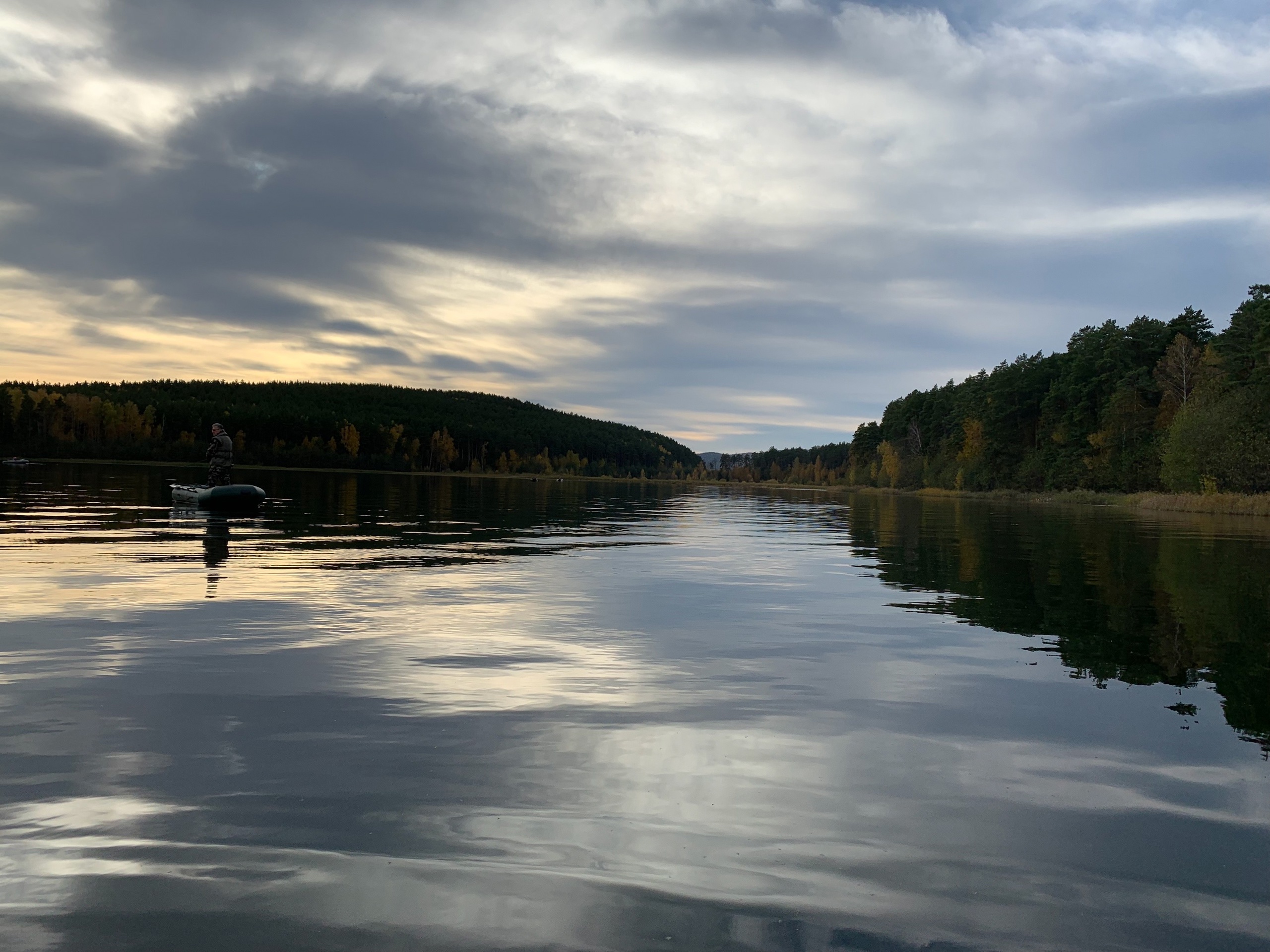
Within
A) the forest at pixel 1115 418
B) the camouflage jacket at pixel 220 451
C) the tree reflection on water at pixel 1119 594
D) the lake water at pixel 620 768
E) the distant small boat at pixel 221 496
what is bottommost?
the lake water at pixel 620 768

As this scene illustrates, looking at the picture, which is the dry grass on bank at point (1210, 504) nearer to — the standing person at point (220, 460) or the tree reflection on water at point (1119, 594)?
the tree reflection on water at point (1119, 594)

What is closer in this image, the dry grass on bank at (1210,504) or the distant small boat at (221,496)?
the distant small boat at (221,496)

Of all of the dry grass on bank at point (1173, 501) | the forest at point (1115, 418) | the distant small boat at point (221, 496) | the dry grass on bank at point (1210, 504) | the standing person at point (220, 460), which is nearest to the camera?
the standing person at point (220, 460)

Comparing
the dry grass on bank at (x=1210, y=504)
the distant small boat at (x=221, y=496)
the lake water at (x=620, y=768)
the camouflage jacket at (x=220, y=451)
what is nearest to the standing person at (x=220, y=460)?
the camouflage jacket at (x=220, y=451)

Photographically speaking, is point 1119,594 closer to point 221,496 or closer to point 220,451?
point 220,451

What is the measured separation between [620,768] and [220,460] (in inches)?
1388

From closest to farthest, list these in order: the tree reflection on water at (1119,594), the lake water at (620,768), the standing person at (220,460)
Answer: the lake water at (620,768) → the tree reflection on water at (1119,594) → the standing person at (220,460)

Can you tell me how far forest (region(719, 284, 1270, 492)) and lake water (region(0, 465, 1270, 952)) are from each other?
71.8 metres

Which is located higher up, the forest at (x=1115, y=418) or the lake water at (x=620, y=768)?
the forest at (x=1115, y=418)

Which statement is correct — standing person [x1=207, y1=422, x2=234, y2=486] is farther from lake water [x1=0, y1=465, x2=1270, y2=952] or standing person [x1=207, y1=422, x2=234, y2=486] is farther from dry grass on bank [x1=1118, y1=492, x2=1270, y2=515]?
dry grass on bank [x1=1118, y1=492, x2=1270, y2=515]

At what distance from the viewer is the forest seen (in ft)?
260

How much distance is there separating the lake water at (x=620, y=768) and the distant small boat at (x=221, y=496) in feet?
64.4

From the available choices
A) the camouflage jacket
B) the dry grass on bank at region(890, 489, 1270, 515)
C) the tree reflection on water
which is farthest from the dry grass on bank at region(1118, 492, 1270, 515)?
the camouflage jacket

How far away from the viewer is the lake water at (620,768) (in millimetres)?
4891
